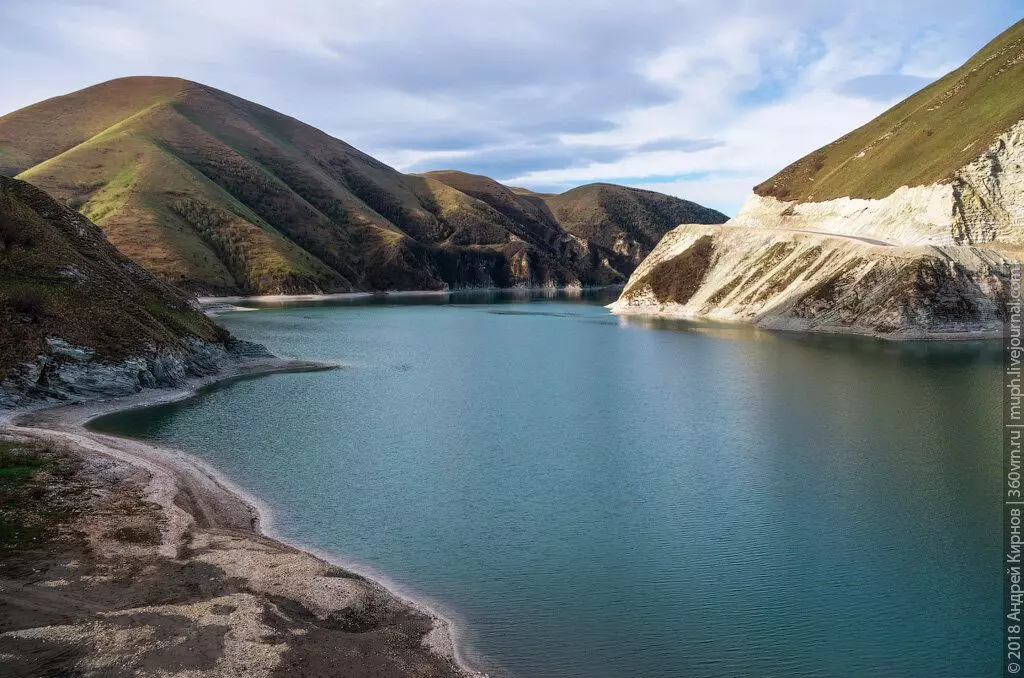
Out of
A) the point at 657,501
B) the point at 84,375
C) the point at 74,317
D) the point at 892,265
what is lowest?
the point at 657,501

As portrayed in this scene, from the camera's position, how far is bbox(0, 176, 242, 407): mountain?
152 feet

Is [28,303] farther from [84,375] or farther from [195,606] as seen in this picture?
[195,606]

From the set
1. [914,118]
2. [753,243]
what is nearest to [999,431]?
[753,243]

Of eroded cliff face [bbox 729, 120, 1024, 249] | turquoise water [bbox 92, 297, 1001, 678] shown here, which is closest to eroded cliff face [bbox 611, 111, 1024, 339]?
eroded cliff face [bbox 729, 120, 1024, 249]

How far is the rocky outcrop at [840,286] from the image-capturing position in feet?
292

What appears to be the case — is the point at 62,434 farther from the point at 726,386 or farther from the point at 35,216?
the point at 726,386

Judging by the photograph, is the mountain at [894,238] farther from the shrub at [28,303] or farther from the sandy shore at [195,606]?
the shrub at [28,303]

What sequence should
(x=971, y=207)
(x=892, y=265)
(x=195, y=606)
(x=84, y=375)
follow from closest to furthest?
(x=195, y=606) < (x=84, y=375) < (x=892, y=265) < (x=971, y=207)

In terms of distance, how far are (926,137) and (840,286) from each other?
45.3 meters

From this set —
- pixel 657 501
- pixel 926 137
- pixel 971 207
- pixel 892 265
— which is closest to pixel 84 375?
pixel 657 501

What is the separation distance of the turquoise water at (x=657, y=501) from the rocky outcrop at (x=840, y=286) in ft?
82.7

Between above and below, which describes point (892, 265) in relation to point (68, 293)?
above

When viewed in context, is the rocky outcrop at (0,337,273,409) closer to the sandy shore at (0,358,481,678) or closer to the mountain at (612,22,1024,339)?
the sandy shore at (0,358,481,678)

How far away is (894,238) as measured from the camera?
109312 millimetres
